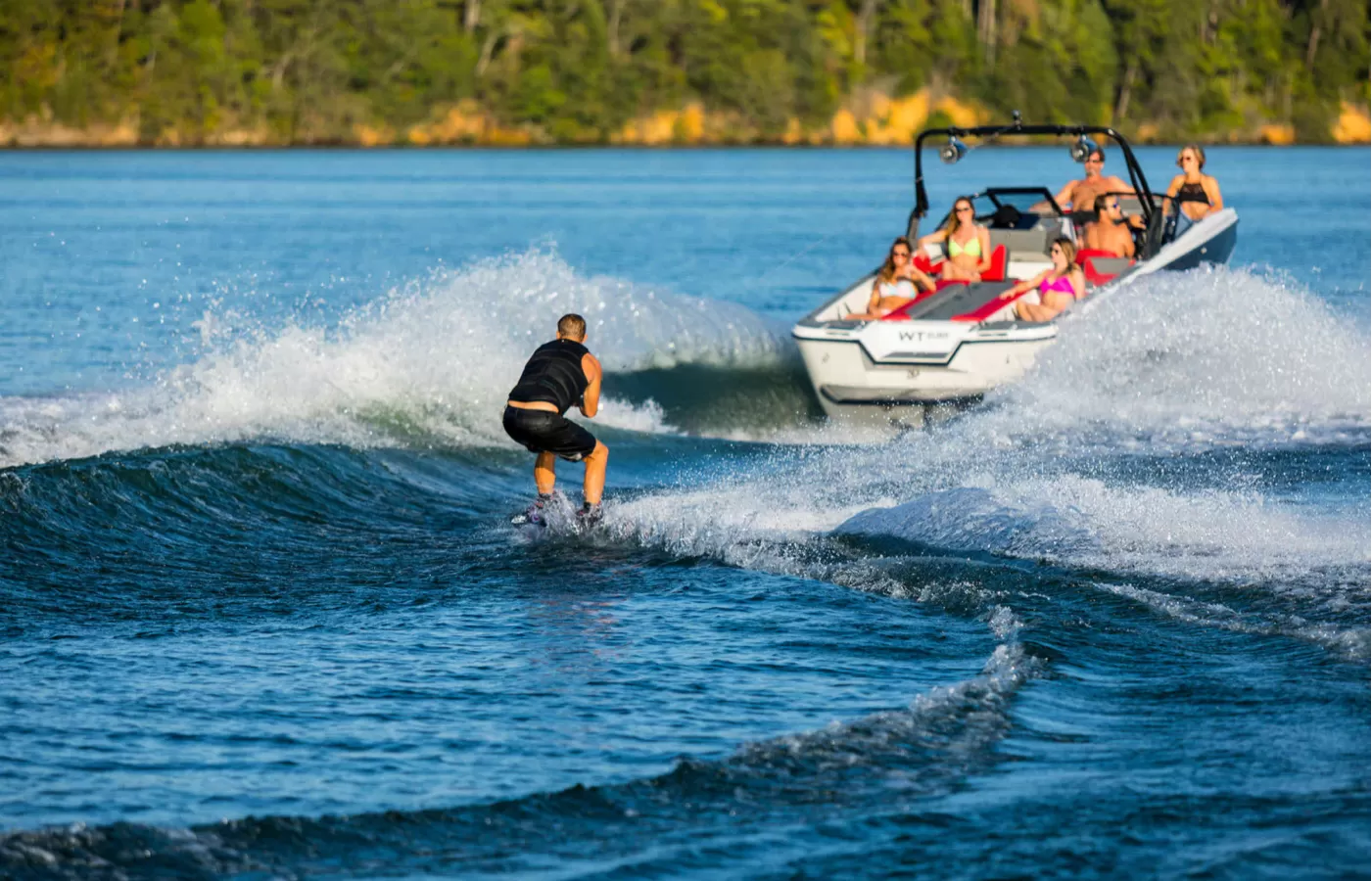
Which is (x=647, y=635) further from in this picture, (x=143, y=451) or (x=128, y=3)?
(x=128, y=3)

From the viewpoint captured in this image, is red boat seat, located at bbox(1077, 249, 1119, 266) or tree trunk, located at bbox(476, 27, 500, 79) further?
tree trunk, located at bbox(476, 27, 500, 79)

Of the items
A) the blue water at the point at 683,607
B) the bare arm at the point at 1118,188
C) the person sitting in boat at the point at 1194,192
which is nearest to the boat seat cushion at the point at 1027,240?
the bare arm at the point at 1118,188

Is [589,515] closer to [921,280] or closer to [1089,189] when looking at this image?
[921,280]

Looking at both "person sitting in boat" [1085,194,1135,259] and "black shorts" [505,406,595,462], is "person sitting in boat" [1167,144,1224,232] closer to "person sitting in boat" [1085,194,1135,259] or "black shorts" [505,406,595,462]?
"person sitting in boat" [1085,194,1135,259]

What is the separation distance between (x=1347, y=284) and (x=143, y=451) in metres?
21.6

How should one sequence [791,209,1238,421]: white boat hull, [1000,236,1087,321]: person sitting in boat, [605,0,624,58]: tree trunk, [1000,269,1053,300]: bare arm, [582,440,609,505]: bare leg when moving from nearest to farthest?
1. [582,440,609,505]: bare leg
2. [791,209,1238,421]: white boat hull
3. [1000,236,1087,321]: person sitting in boat
4. [1000,269,1053,300]: bare arm
5. [605,0,624,58]: tree trunk

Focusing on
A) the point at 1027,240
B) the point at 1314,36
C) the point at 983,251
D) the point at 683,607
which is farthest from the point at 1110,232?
the point at 1314,36

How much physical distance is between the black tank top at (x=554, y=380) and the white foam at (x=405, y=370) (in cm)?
395

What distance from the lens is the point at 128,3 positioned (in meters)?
99.0

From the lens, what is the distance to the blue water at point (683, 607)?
596cm

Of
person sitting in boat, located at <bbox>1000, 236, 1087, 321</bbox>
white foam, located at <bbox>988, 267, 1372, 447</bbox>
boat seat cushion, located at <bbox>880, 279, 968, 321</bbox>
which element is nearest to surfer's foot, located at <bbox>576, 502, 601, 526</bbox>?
white foam, located at <bbox>988, 267, 1372, 447</bbox>

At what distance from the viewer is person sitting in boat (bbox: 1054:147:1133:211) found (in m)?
18.6

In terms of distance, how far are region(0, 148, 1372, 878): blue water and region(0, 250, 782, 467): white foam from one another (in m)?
0.05

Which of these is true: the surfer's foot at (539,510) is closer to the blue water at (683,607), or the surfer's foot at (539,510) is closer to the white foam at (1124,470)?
the blue water at (683,607)
